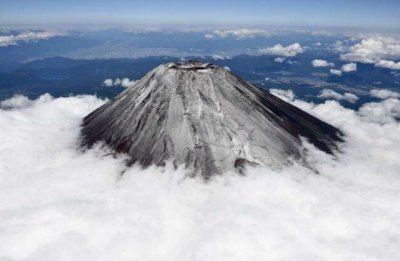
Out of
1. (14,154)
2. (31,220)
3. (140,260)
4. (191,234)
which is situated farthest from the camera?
(14,154)

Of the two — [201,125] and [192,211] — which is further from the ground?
[201,125]

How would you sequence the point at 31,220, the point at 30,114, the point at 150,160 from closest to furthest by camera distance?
the point at 31,220 → the point at 150,160 → the point at 30,114

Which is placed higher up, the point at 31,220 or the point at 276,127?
the point at 276,127

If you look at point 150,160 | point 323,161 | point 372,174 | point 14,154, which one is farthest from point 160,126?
point 372,174

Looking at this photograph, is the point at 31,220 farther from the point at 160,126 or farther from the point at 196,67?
the point at 196,67

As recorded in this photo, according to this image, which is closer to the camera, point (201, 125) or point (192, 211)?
point (192, 211)
